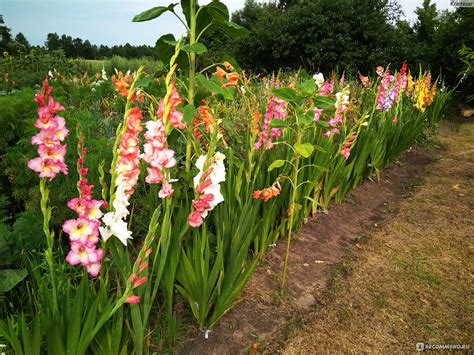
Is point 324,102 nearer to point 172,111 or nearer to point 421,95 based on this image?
point 172,111

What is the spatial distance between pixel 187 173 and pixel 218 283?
0.52 m

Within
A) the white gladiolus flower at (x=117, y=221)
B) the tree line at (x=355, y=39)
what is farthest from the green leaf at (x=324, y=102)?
the tree line at (x=355, y=39)

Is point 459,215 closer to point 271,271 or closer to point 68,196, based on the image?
point 271,271

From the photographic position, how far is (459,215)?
3.39 meters

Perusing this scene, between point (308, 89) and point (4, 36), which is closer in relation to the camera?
point (308, 89)

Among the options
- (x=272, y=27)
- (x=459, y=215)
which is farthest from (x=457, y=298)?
(x=272, y=27)

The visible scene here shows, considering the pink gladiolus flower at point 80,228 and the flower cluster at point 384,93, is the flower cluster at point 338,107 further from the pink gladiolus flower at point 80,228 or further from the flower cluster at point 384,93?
the pink gladiolus flower at point 80,228

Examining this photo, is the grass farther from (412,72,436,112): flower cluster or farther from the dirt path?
(412,72,436,112): flower cluster

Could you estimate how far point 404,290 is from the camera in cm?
227

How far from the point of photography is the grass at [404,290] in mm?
1847

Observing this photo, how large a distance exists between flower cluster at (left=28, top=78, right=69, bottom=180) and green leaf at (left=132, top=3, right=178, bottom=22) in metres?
0.66

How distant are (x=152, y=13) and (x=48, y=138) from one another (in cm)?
82

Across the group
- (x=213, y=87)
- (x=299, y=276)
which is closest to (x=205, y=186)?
(x=213, y=87)

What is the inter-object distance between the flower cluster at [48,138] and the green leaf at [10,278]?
2.07 feet
